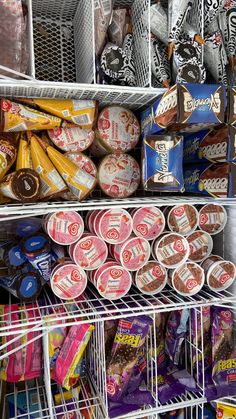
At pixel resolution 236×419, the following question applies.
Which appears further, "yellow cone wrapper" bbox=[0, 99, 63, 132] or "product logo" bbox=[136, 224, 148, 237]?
"product logo" bbox=[136, 224, 148, 237]

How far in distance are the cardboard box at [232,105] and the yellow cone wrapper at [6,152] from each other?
2.57 ft

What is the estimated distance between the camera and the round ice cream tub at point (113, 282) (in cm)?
123

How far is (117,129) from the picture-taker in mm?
1364

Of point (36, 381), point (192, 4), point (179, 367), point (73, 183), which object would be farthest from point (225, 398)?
point (192, 4)

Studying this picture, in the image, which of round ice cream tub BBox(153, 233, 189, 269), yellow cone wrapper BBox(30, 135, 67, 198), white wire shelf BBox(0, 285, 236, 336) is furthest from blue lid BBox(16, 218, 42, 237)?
round ice cream tub BBox(153, 233, 189, 269)

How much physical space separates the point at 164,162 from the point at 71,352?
31.9 inches

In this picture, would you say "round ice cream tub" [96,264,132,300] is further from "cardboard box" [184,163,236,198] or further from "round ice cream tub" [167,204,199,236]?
"cardboard box" [184,163,236,198]

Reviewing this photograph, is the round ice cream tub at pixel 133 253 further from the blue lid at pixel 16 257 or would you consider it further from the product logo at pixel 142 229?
the blue lid at pixel 16 257

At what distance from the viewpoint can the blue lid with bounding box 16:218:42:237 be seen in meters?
1.30

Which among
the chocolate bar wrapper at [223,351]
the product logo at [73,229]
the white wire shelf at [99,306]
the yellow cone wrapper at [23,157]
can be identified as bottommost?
the chocolate bar wrapper at [223,351]

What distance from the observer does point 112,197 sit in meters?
1.39

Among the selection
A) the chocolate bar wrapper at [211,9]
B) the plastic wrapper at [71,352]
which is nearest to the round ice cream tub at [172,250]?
the plastic wrapper at [71,352]

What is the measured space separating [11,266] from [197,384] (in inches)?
35.4

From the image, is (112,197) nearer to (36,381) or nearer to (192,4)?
(192,4)
